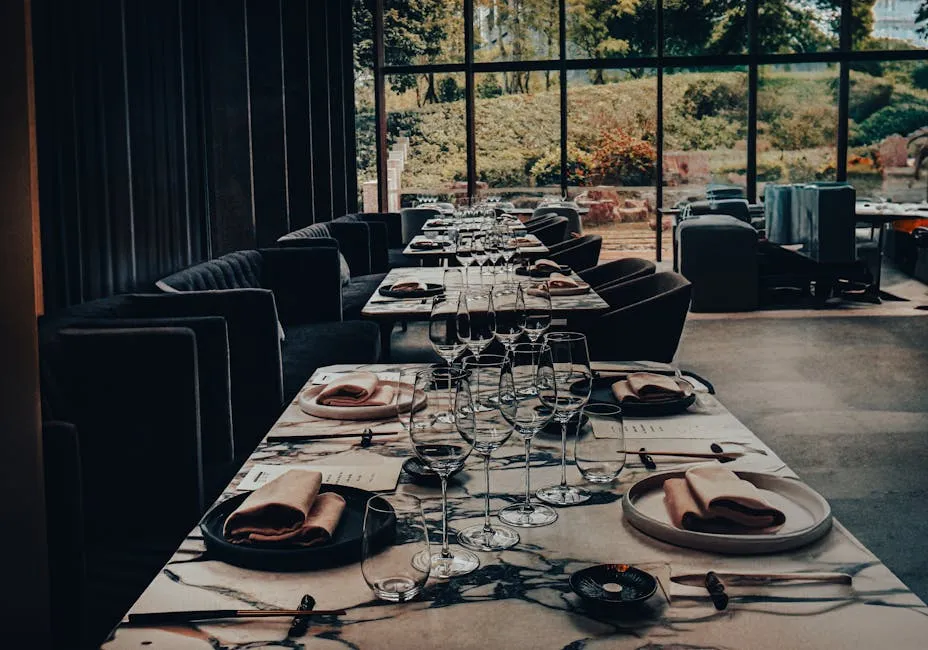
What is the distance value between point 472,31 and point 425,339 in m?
5.57

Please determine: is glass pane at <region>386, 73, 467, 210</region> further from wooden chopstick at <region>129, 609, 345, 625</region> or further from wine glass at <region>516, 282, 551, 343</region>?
wooden chopstick at <region>129, 609, 345, 625</region>

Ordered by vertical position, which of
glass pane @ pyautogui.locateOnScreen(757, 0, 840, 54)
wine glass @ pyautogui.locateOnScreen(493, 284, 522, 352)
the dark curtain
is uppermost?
glass pane @ pyautogui.locateOnScreen(757, 0, 840, 54)

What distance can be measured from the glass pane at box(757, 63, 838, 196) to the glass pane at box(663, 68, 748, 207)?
230 mm

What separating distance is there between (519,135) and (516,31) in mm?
1201

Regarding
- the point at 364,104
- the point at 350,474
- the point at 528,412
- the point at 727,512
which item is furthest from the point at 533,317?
the point at 364,104

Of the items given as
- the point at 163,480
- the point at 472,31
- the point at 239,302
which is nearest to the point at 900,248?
the point at 472,31

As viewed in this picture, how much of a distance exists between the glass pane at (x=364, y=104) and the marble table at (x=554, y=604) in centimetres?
1085

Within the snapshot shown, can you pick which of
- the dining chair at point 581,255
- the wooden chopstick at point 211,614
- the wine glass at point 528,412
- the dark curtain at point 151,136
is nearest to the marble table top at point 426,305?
the dark curtain at point 151,136

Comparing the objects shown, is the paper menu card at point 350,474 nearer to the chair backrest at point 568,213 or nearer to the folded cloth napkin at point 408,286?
the folded cloth napkin at point 408,286

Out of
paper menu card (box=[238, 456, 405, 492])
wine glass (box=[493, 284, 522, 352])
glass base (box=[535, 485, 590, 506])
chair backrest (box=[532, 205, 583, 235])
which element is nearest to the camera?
glass base (box=[535, 485, 590, 506])

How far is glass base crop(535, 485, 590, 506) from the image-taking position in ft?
5.35

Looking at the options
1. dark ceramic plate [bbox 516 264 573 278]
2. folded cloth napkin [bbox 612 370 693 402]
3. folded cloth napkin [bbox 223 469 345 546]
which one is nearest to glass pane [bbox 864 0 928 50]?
dark ceramic plate [bbox 516 264 573 278]

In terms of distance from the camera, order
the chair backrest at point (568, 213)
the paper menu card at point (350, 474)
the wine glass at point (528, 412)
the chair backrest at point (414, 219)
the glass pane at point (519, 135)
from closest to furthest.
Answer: the wine glass at point (528, 412), the paper menu card at point (350, 474), the chair backrest at point (568, 213), the chair backrest at point (414, 219), the glass pane at point (519, 135)

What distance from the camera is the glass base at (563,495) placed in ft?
5.35
